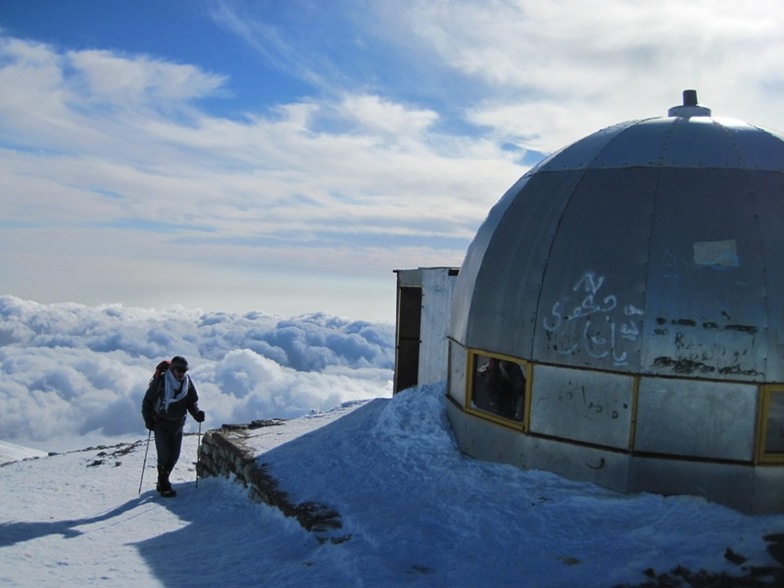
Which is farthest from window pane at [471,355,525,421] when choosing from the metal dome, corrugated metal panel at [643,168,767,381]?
corrugated metal panel at [643,168,767,381]

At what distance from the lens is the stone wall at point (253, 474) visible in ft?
23.2

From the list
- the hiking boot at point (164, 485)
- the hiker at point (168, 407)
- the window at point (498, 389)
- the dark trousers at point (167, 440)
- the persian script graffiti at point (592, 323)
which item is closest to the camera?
the persian script graffiti at point (592, 323)

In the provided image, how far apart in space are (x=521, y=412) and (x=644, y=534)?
261 centimetres

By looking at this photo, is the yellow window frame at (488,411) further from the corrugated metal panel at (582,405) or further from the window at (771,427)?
the window at (771,427)

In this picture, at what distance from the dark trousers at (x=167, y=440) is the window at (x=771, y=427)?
8139 millimetres

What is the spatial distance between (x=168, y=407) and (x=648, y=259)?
24.1ft

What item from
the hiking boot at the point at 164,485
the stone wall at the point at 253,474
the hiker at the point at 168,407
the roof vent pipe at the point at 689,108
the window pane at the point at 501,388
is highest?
the roof vent pipe at the point at 689,108

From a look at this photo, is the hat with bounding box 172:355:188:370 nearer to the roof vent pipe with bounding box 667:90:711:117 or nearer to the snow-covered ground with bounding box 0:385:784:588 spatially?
the snow-covered ground with bounding box 0:385:784:588

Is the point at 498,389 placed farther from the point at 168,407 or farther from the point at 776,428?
the point at 168,407

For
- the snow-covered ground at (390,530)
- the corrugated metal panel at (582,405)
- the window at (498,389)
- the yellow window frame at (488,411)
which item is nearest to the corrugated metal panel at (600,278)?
the corrugated metal panel at (582,405)

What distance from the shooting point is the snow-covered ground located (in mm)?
5836

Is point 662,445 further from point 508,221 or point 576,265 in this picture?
point 508,221

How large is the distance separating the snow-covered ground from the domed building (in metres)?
0.49

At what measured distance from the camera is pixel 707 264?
7.12m
